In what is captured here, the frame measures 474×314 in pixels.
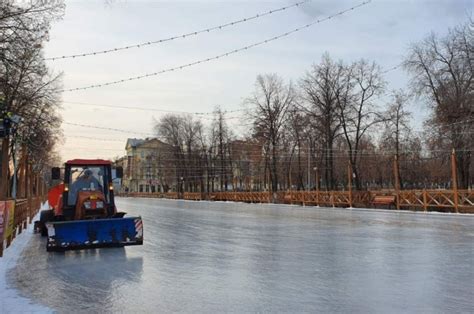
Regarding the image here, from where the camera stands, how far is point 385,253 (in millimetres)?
12195

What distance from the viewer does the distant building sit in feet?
323

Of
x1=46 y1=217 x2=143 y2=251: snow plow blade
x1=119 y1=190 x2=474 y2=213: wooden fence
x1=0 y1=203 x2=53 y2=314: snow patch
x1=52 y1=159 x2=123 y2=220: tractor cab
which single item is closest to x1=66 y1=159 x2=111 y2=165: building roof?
x1=52 y1=159 x2=123 y2=220: tractor cab

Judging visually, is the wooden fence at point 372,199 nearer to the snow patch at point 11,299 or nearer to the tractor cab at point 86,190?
the tractor cab at point 86,190

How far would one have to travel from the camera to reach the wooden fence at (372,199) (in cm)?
3219

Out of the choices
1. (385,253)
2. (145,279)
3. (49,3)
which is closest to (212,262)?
(145,279)

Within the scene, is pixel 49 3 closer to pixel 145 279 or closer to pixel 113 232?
pixel 113 232

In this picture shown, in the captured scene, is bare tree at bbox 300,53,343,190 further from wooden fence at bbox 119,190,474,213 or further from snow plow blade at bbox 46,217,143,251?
snow plow blade at bbox 46,217,143,251

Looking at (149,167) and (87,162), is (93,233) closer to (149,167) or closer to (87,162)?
(87,162)

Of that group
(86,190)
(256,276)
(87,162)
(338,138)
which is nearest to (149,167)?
(338,138)

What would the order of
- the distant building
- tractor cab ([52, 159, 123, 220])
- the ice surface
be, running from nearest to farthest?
the ice surface → tractor cab ([52, 159, 123, 220]) → the distant building

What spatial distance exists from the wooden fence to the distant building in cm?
3028

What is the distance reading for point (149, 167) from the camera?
119750 mm

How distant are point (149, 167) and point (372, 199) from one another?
8438 centimetres

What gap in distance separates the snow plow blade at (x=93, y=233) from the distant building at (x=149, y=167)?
79.1 metres
